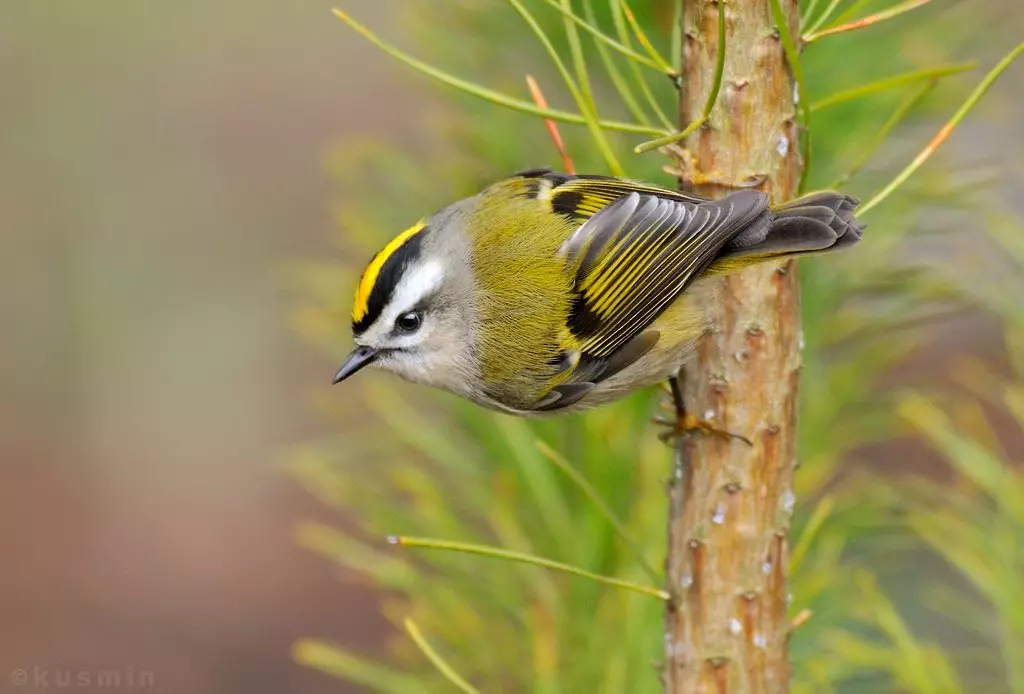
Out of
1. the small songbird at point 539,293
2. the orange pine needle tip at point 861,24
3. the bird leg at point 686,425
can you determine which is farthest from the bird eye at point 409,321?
the orange pine needle tip at point 861,24

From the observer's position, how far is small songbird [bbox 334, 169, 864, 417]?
67.2 inches

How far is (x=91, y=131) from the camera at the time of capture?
606 centimetres

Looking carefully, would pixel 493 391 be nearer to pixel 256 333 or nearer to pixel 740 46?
pixel 740 46

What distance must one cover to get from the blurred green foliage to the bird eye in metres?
0.12

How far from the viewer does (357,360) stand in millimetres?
1809

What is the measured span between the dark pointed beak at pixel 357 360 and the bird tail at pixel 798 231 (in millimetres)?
572

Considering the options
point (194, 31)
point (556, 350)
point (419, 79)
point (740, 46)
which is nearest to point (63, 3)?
point (194, 31)

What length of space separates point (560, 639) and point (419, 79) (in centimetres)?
102

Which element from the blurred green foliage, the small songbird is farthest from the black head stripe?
the blurred green foliage

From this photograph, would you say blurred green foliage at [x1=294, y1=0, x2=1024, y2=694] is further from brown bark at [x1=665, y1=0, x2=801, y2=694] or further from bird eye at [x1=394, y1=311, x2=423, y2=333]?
brown bark at [x1=665, y1=0, x2=801, y2=694]

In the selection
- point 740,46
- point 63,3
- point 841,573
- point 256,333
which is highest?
point 63,3

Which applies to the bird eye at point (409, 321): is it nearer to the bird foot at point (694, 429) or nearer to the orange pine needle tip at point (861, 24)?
the bird foot at point (694, 429)

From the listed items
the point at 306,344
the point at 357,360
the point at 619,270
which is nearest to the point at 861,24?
the point at 619,270

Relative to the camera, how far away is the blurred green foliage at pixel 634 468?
169 cm
